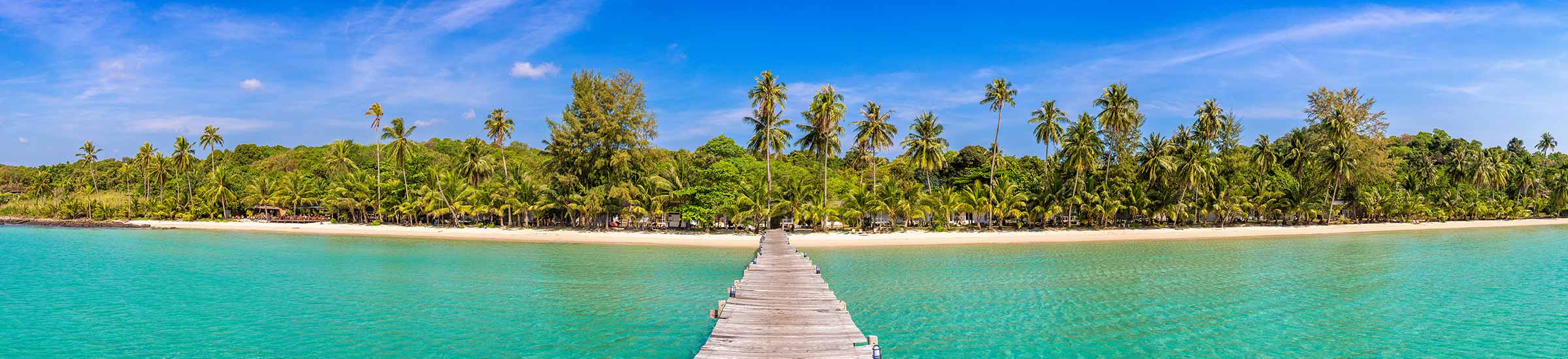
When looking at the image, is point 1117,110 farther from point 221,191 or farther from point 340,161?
point 221,191

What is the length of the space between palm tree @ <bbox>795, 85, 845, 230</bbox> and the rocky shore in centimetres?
5607

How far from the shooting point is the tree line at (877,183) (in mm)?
43469

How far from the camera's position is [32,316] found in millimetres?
16719

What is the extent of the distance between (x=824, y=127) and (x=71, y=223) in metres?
71.0

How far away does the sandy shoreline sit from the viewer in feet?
126

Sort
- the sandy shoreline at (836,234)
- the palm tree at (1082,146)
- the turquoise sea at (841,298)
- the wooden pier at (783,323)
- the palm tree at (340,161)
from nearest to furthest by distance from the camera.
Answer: the wooden pier at (783,323)
the turquoise sea at (841,298)
the sandy shoreline at (836,234)
the palm tree at (1082,146)
the palm tree at (340,161)

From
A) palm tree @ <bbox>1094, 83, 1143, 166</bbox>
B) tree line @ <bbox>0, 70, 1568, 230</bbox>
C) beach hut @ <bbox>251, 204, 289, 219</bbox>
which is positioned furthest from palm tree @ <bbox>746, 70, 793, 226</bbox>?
beach hut @ <bbox>251, 204, 289, 219</bbox>

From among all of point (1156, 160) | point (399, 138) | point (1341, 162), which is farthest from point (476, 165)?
point (1341, 162)

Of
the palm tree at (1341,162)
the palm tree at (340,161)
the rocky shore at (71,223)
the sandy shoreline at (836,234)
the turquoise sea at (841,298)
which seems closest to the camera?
the turquoise sea at (841,298)

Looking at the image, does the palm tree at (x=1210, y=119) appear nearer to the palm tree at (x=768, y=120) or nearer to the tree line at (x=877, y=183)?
the tree line at (x=877, y=183)

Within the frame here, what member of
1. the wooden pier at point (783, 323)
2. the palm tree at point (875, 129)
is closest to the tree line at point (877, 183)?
the palm tree at point (875, 129)

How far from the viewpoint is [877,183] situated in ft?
178

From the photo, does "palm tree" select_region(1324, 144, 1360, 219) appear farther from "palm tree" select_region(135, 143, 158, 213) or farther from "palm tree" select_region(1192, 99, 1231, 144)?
"palm tree" select_region(135, 143, 158, 213)

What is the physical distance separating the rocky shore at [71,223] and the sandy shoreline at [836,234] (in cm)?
438
